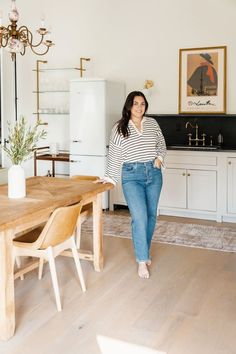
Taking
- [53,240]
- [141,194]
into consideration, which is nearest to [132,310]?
[53,240]

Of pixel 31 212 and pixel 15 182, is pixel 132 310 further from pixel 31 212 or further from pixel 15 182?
pixel 15 182

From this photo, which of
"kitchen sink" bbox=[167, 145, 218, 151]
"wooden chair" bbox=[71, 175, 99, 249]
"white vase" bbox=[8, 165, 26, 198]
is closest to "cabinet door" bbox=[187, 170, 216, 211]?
"kitchen sink" bbox=[167, 145, 218, 151]

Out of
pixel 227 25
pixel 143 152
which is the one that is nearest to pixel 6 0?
pixel 227 25

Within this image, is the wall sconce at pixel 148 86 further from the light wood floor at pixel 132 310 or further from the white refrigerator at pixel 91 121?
the light wood floor at pixel 132 310

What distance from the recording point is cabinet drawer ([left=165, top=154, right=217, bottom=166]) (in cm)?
548

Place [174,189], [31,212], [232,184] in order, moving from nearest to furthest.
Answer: [31,212], [232,184], [174,189]

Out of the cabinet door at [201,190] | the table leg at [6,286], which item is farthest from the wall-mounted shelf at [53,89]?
the table leg at [6,286]

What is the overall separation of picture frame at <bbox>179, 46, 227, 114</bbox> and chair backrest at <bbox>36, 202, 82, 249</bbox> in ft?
11.1

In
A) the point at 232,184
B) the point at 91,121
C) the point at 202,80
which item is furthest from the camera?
the point at 91,121

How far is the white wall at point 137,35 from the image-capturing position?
5812 millimetres

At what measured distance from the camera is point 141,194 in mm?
3586

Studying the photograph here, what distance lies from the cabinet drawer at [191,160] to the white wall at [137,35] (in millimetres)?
817

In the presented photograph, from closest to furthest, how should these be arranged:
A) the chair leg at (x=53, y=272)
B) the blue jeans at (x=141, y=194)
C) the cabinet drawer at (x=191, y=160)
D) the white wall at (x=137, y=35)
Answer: the chair leg at (x=53, y=272)
the blue jeans at (x=141, y=194)
the cabinet drawer at (x=191, y=160)
the white wall at (x=137, y=35)

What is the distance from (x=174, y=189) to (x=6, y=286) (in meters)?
3.50
